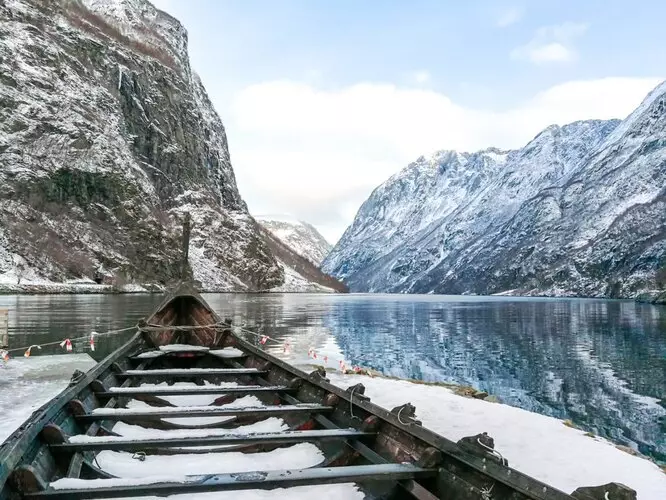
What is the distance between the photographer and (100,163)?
12412 cm

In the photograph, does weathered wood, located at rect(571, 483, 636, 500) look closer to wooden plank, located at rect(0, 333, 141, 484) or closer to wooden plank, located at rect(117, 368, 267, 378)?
wooden plank, located at rect(0, 333, 141, 484)

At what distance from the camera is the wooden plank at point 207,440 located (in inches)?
204

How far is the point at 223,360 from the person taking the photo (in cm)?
1284

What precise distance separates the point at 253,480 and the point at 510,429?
8.34m

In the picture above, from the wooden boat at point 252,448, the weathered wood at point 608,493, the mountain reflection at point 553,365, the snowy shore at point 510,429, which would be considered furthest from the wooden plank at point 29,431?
the mountain reflection at point 553,365

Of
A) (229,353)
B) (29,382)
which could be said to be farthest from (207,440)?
(29,382)

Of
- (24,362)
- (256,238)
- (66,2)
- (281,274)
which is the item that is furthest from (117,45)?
(24,362)

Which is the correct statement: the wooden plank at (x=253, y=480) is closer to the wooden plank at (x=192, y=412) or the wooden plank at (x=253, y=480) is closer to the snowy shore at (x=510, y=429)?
the snowy shore at (x=510, y=429)

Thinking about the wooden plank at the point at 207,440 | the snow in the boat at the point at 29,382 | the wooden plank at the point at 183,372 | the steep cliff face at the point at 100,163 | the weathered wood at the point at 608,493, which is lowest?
the snow in the boat at the point at 29,382

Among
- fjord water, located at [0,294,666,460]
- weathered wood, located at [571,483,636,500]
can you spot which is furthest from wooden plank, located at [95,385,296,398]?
fjord water, located at [0,294,666,460]

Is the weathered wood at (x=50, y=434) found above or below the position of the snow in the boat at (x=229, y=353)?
above

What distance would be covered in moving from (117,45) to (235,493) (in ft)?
584

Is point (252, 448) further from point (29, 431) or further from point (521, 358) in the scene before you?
point (521, 358)

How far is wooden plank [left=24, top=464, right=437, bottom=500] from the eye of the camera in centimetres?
406
